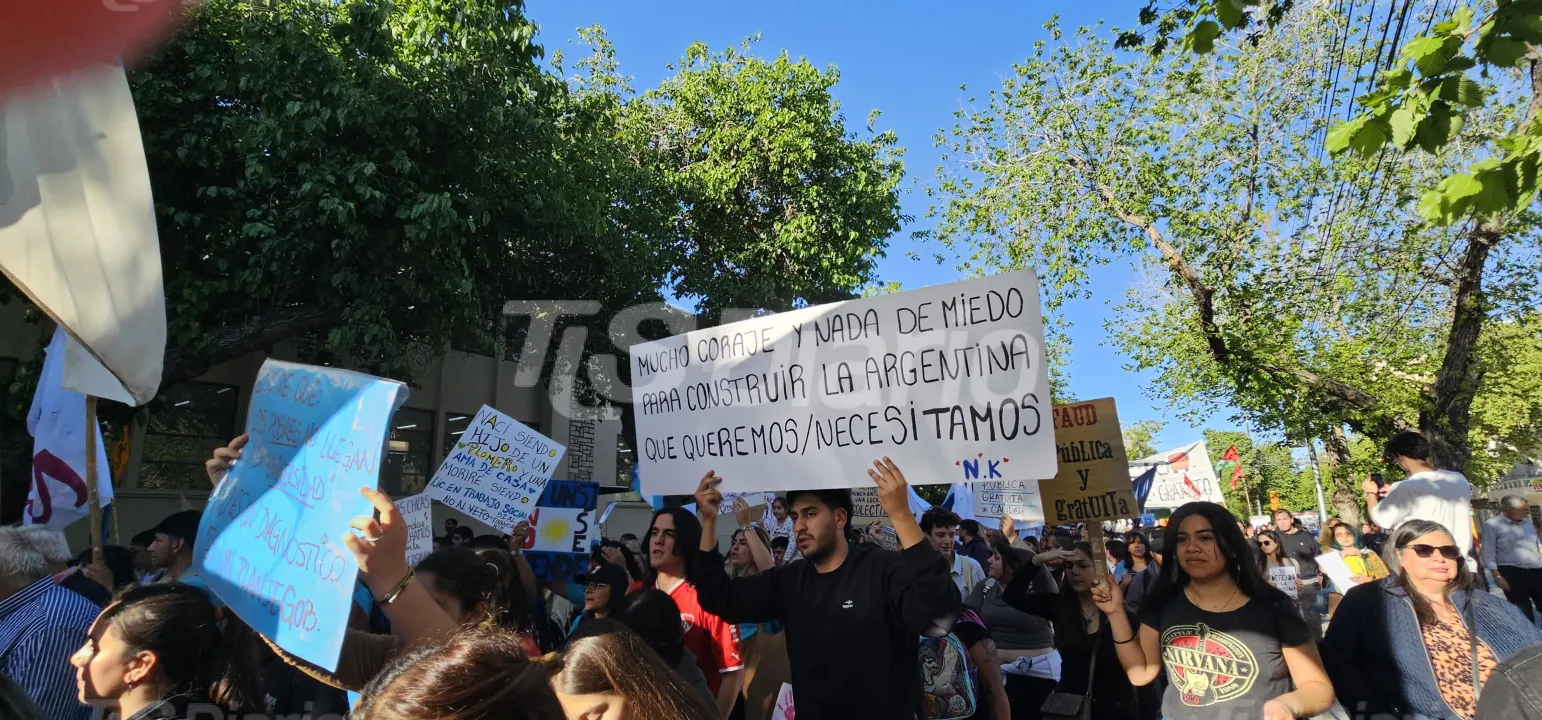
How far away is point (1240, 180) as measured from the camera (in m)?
15.1

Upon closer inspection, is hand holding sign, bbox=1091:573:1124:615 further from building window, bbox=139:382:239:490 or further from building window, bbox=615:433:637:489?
building window, bbox=615:433:637:489

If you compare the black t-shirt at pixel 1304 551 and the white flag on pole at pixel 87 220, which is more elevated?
the white flag on pole at pixel 87 220

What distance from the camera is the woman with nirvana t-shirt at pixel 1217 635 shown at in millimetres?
3119

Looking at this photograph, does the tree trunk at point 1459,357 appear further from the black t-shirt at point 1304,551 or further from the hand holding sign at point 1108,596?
the hand holding sign at point 1108,596

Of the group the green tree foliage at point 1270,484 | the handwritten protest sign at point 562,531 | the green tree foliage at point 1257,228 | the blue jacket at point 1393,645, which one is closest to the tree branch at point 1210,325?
the green tree foliage at point 1257,228

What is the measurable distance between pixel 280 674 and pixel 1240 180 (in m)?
15.8

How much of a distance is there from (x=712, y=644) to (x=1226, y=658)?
7.00 feet

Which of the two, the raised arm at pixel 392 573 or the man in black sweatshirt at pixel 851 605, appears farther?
the man in black sweatshirt at pixel 851 605

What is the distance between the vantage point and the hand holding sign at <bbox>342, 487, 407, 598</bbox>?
224 centimetres

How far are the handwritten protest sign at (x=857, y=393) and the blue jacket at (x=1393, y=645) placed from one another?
1.44 meters

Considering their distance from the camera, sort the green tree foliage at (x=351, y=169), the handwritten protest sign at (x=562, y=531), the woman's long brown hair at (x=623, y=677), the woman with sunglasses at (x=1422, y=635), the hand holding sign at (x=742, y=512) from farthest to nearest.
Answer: the green tree foliage at (x=351, y=169) < the handwritten protest sign at (x=562, y=531) < the hand holding sign at (x=742, y=512) < the woman with sunglasses at (x=1422, y=635) < the woman's long brown hair at (x=623, y=677)

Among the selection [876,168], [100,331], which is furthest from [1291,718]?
[876,168]

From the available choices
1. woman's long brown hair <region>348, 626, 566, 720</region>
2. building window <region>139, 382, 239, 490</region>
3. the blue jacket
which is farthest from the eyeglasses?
building window <region>139, 382, 239, 490</region>

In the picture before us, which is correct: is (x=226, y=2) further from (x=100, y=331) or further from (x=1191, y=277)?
(x=1191, y=277)
